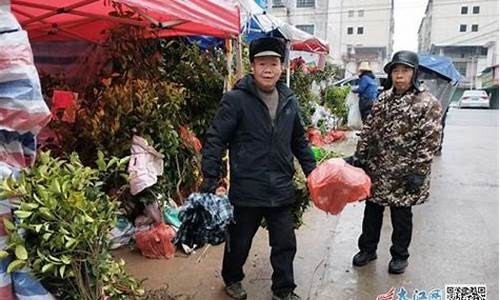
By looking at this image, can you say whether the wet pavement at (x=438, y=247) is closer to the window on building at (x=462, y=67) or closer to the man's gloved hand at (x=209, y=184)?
the man's gloved hand at (x=209, y=184)

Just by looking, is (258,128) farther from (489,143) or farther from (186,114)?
(489,143)

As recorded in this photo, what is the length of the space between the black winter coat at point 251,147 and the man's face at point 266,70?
0.06 metres

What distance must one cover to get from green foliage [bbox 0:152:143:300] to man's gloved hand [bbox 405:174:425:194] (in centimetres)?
226

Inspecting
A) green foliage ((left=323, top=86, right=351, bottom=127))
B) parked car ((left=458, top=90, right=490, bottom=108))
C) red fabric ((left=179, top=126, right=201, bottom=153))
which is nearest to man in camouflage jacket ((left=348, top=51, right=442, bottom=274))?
red fabric ((left=179, top=126, right=201, bottom=153))

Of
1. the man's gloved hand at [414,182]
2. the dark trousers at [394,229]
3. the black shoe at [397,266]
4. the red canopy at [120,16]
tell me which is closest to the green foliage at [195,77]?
the red canopy at [120,16]

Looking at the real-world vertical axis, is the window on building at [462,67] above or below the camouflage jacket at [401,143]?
above

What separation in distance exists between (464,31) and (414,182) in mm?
61321

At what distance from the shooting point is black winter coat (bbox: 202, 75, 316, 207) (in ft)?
9.34

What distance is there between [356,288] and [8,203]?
2514 mm

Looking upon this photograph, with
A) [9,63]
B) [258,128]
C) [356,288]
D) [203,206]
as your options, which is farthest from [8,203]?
[356,288]

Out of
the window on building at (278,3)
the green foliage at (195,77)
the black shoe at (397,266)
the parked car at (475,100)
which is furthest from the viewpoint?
the window on building at (278,3)

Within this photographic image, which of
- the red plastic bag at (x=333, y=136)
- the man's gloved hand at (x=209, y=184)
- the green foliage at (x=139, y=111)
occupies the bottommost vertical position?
the red plastic bag at (x=333, y=136)

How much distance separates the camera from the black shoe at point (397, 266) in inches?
141

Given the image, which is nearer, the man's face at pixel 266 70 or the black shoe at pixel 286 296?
the man's face at pixel 266 70
